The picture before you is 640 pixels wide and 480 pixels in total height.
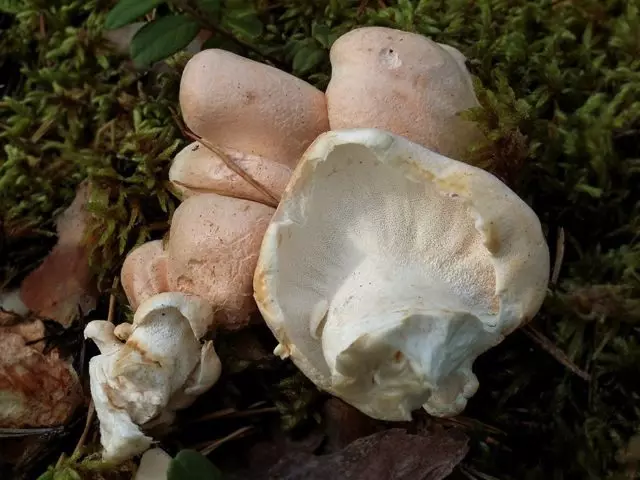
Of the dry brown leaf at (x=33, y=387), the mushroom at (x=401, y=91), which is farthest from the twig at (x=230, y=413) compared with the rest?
the mushroom at (x=401, y=91)

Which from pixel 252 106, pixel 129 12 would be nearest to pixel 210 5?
pixel 129 12

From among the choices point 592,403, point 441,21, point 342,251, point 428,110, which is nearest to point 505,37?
point 441,21

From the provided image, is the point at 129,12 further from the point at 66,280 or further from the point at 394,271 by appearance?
the point at 394,271

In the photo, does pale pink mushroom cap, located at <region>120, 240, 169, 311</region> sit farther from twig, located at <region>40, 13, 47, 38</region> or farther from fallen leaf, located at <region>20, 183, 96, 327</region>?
twig, located at <region>40, 13, 47, 38</region>

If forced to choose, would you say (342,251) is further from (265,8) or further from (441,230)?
(265,8)

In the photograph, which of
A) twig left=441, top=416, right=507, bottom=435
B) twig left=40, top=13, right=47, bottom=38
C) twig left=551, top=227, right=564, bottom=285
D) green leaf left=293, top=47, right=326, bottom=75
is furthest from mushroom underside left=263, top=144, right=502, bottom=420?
twig left=40, top=13, right=47, bottom=38

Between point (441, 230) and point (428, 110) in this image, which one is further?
point (428, 110)

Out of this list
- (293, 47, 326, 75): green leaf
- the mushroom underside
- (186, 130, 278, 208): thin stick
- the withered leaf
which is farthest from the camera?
(293, 47, 326, 75): green leaf
